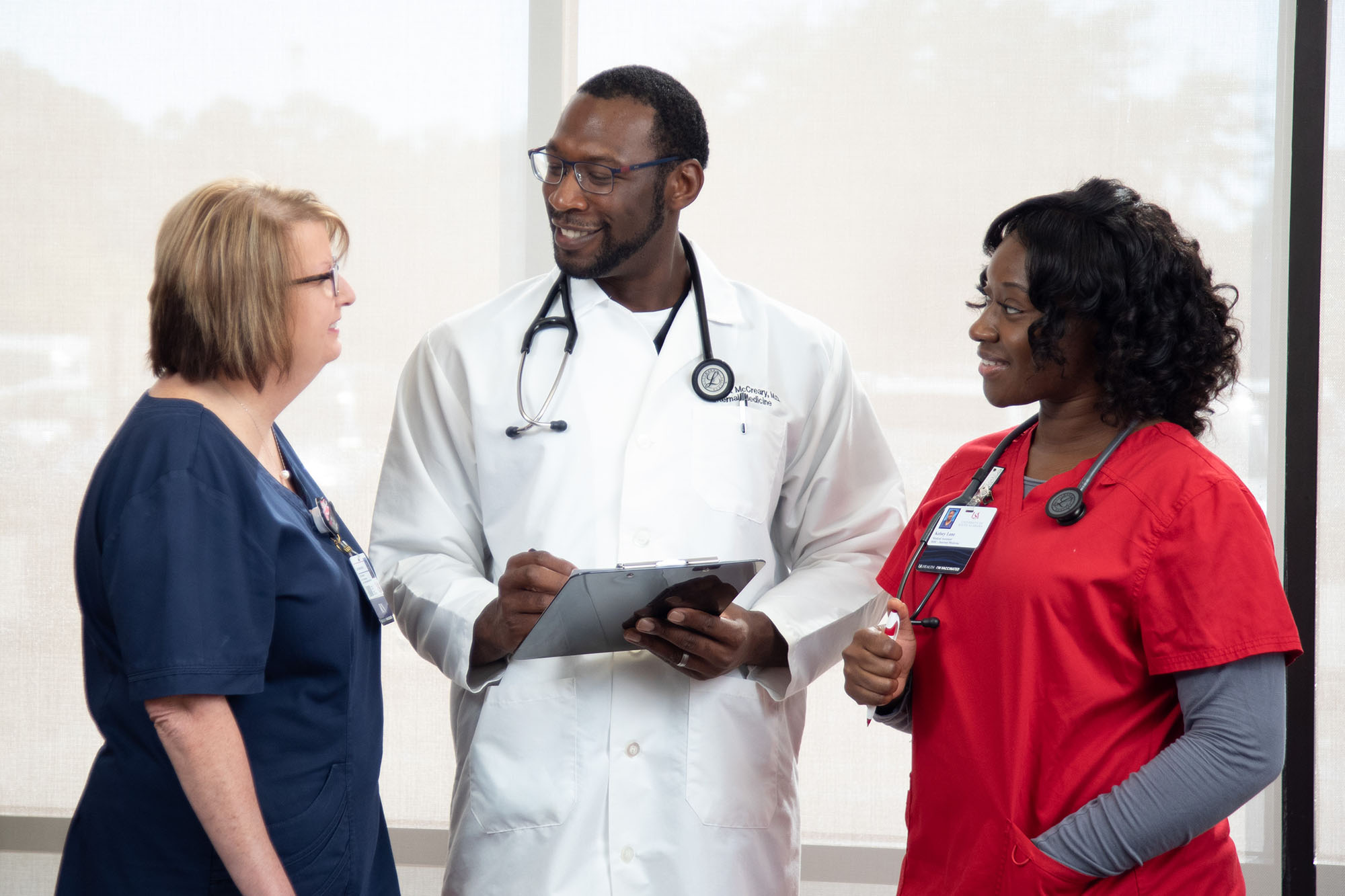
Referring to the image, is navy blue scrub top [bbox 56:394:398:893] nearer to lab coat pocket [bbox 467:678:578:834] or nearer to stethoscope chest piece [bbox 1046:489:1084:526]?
lab coat pocket [bbox 467:678:578:834]

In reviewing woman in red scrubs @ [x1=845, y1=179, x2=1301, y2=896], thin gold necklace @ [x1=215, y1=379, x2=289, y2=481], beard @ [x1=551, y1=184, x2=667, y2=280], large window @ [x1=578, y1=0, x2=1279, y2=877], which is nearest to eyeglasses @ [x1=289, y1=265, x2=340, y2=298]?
thin gold necklace @ [x1=215, y1=379, x2=289, y2=481]

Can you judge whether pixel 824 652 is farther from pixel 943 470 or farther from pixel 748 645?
pixel 943 470

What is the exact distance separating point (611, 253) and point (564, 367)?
215mm

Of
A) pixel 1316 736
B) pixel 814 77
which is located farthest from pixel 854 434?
pixel 1316 736

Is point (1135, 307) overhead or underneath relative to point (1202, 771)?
overhead

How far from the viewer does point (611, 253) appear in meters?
1.81

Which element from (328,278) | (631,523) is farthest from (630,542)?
(328,278)

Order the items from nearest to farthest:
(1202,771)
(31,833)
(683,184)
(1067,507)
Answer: (1202,771), (1067,507), (683,184), (31,833)

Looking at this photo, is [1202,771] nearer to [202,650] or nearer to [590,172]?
[202,650]

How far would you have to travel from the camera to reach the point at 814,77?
8.57 ft

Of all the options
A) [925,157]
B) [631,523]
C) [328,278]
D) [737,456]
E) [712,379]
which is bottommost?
[631,523]

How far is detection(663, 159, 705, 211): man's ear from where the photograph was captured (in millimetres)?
1882

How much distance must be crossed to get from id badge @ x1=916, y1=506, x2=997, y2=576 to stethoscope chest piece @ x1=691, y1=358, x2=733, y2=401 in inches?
18.4

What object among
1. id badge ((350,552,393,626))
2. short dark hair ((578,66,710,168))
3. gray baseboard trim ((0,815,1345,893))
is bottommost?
gray baseboard trim ((0,815,1345,893))
